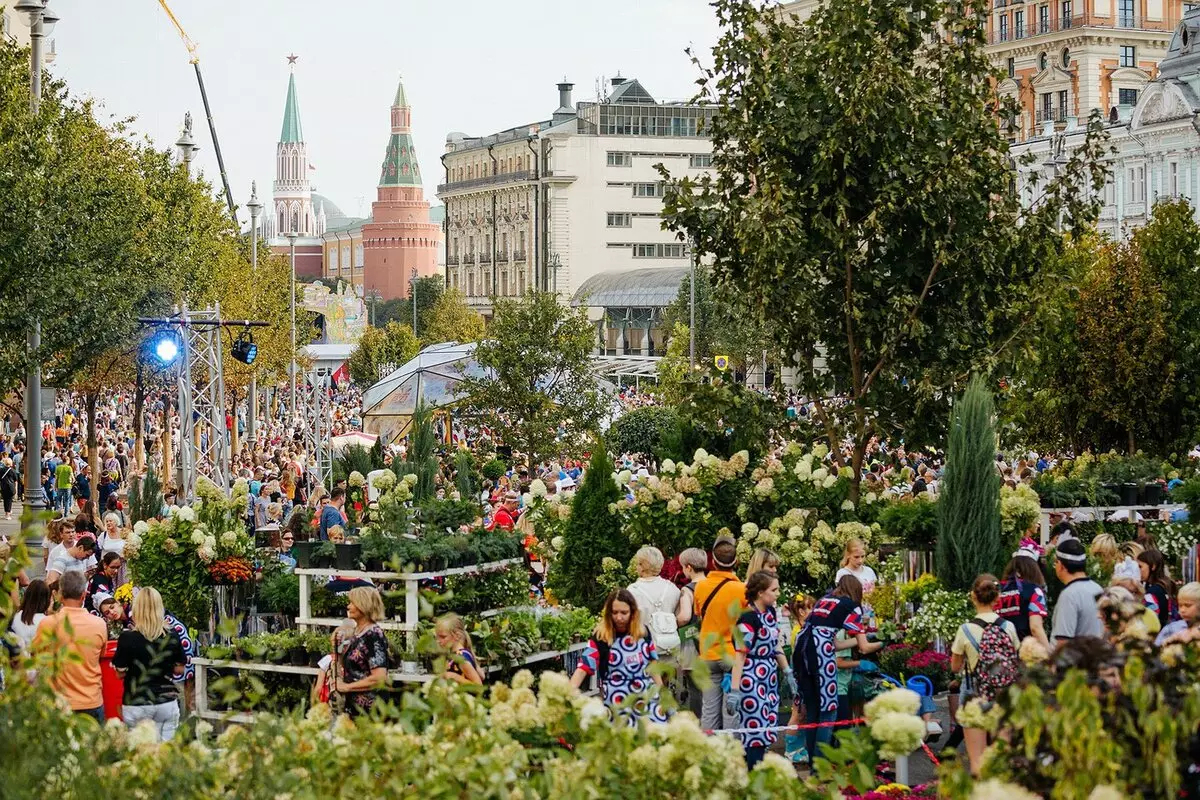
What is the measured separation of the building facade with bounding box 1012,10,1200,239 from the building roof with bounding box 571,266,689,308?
131 feet

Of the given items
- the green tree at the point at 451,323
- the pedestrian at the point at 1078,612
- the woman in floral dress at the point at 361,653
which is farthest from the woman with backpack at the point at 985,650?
the green tree at the point at 451,323

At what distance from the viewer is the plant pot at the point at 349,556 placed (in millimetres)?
11266

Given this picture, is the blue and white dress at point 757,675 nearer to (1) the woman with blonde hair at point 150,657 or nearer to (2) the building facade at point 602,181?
(1) the woman with blonde hair at point 150,657

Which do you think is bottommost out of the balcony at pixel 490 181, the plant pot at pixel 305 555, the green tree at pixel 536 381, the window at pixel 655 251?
the plant pot at pixel 305 555

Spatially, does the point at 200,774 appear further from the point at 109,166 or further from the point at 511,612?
the point at 109,166

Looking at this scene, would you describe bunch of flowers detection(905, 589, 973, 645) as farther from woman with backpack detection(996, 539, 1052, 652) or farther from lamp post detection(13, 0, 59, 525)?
lamp post detection(13, 0, 59, 525)

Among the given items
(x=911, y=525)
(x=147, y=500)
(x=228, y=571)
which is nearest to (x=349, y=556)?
(x=228, y=571)

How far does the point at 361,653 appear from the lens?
345 inches

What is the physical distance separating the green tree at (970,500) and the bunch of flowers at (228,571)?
4.68 meters

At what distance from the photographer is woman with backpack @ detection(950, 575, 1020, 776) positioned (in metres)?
8.50

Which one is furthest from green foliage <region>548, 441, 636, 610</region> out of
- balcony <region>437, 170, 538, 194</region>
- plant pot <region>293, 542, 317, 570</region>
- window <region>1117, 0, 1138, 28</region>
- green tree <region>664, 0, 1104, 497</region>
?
balcony <region>437, 170, 538, 194</region>

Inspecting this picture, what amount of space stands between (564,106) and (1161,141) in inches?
2537

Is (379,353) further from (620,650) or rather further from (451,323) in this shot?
(620,650)

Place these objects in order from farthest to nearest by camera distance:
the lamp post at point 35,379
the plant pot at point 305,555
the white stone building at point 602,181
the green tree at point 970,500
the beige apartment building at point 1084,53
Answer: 1. the white stone building at point 602,181
2. the beige apartment building at point 1084,53
3. the lamp post at point 35,379
4. the green tree at point 970,500
5. the plant pot at point 305,555
